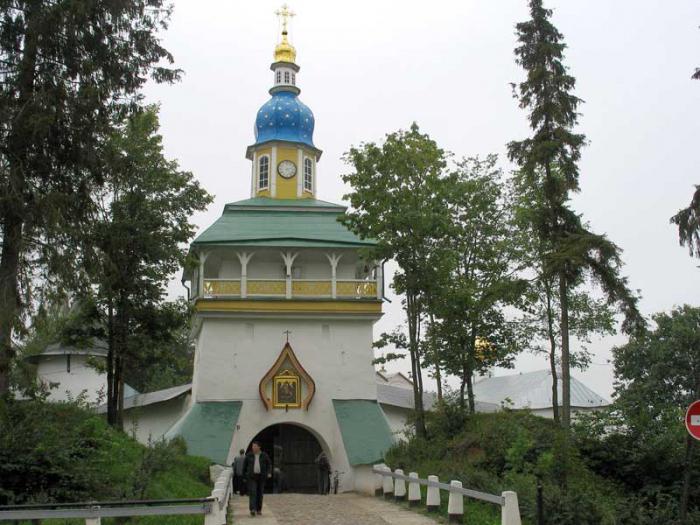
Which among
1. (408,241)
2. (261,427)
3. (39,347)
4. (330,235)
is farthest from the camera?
(39,347)

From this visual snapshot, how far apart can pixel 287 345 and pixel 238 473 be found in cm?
816

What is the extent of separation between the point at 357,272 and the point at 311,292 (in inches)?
105

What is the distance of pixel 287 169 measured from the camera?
3409 cm

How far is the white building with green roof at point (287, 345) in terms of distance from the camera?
27.5 metres

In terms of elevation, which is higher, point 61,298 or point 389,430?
point 61,298

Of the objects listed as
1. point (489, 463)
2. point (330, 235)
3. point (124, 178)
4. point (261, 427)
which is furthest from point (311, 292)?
point (124, 178)

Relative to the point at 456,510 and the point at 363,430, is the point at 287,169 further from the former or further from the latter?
the point at 456,510

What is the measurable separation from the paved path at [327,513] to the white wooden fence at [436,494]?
0.34 meters

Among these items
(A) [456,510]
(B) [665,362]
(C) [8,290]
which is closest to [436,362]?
(A) [456,510]

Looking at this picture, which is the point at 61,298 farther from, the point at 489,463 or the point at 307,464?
the point at 307,464

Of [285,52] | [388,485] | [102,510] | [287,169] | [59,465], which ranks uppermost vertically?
[285,52]

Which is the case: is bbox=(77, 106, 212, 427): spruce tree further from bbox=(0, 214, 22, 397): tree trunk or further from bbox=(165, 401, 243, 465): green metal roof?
bbox=(0, 214, 22, 397): tree trunk

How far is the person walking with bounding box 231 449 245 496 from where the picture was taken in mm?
20188

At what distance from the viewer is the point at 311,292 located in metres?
28.8
